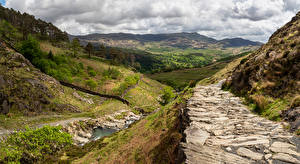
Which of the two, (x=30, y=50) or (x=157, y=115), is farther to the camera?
(x=30, y=50)

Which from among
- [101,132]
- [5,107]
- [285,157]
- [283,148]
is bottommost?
[101,132]

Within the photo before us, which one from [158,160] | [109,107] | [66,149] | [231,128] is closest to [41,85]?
[109,107]

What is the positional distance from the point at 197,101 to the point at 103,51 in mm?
149512

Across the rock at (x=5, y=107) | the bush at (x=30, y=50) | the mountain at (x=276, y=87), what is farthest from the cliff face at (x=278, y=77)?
the bush at (x=30, y=50)

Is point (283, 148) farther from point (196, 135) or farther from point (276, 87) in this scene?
point (276, 87)

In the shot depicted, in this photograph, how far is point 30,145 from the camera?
31328 millimetres

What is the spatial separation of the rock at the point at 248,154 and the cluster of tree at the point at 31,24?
149290 millimetres

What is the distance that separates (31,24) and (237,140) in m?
161

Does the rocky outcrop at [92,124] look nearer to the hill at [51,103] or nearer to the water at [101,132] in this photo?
the hill at [51,103]

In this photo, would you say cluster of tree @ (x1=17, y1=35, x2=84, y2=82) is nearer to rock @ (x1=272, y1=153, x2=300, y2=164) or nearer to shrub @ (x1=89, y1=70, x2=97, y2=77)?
shrub @ (x1=89, y1=70, x2=97, y2=77)

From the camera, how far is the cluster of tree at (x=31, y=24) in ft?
425

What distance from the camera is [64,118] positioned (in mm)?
54250

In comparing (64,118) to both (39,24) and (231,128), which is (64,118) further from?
(39,24)

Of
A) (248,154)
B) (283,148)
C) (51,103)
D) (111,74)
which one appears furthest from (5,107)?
(111,74)
